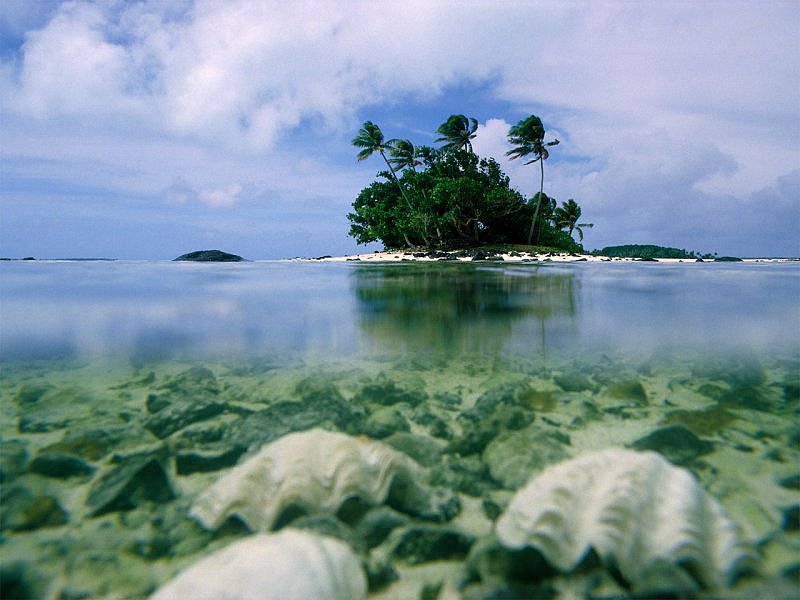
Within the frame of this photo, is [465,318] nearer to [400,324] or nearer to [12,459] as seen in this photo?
[400,324]

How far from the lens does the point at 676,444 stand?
2932 millimetres

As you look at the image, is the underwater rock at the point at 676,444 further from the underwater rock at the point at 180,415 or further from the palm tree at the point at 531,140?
the palm tree at the point at 531,140

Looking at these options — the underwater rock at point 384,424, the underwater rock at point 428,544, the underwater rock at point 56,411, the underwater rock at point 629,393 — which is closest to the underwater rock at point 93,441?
the underwater rock at point 56,411

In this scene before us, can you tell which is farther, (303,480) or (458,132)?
(458,132)

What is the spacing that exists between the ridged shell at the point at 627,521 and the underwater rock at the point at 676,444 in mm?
892

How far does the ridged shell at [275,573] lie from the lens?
60.7 inches

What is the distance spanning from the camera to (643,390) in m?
4.11

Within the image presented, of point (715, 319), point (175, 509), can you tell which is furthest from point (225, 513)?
point (715, 319)

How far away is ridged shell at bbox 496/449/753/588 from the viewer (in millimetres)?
1821

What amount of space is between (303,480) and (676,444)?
247 centimetres

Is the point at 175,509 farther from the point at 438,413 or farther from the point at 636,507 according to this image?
the point at 636,507

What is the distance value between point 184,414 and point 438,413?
217 centimetres

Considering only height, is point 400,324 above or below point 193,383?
above

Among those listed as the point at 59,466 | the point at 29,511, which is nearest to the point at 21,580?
the point at 29,511
